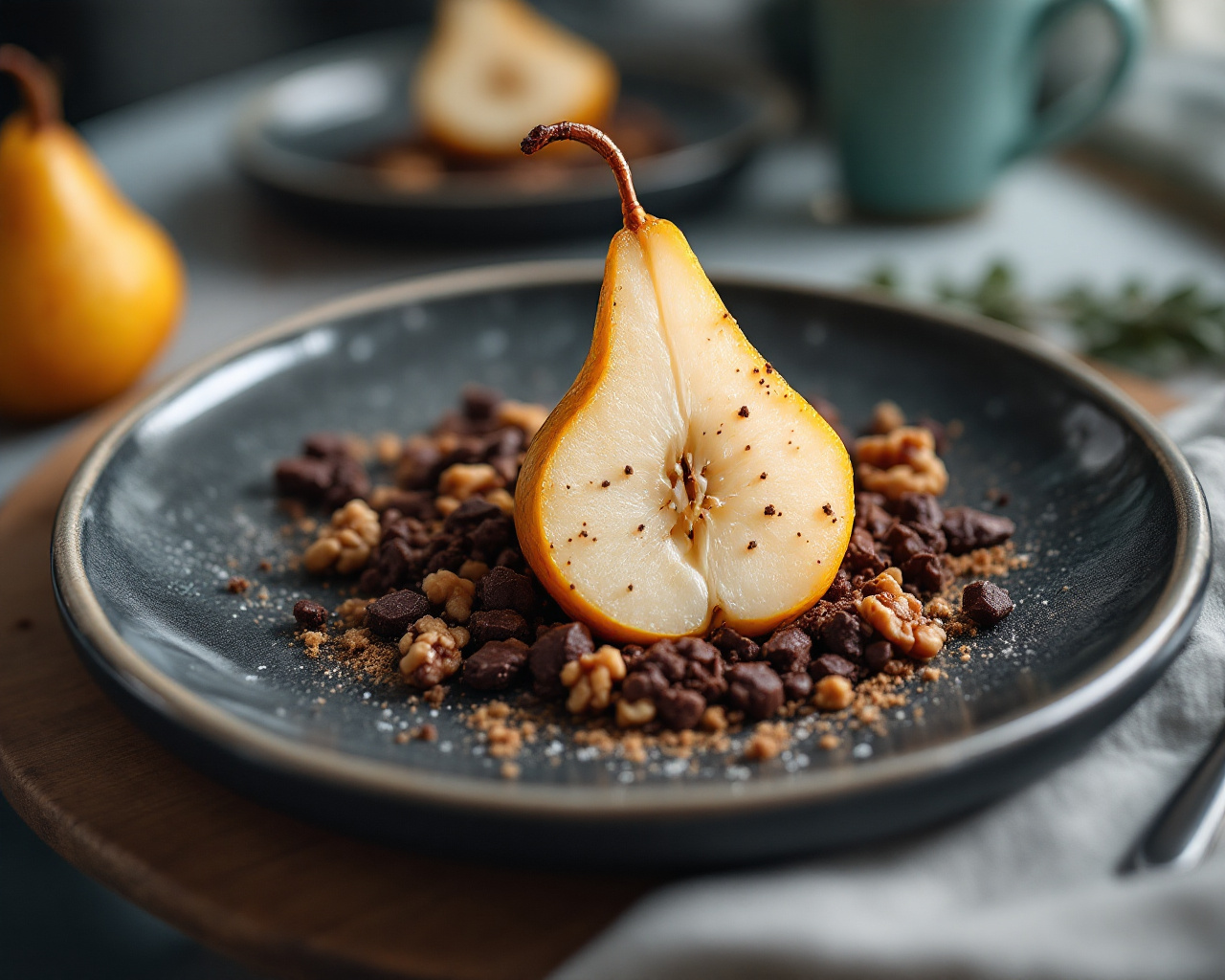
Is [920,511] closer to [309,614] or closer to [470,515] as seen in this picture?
[470,515]

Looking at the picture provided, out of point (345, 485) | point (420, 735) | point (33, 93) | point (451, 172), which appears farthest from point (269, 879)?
point (451, 172)

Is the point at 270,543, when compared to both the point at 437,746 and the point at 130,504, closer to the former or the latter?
the point at 130,504

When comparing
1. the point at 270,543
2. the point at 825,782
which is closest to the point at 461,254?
the point at 270,543

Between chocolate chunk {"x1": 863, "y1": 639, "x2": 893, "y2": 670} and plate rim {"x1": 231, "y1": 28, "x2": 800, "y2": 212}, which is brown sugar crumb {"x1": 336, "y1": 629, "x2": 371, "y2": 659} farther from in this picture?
plate rim {"x1": 231, "y1": 28, "x2": 800, "y2": 212}

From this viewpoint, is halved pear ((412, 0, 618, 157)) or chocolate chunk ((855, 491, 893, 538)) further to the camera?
halved pear ((412, 0, 618, 157))

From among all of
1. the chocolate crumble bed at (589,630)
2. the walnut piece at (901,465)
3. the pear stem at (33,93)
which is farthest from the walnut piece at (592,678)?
the pear stem at (33,93)

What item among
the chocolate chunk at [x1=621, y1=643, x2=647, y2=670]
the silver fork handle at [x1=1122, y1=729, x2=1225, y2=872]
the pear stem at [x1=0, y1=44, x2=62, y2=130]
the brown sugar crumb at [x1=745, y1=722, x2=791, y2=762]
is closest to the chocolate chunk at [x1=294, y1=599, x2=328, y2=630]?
the chocolate chunk at [x1=621, y1=643, x2=647, y2=670]
